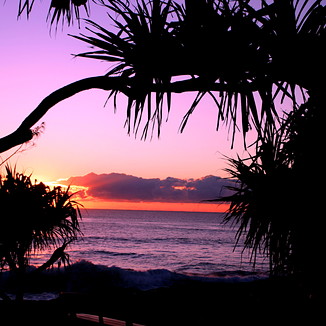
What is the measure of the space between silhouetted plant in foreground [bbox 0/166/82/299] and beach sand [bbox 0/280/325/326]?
0.71 metres

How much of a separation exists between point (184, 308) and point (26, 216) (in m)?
8.06

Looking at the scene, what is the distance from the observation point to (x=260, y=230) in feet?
13.1

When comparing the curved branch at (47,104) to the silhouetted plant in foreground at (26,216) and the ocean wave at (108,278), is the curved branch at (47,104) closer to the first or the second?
the silhouetted plant in foreground at (26,216)

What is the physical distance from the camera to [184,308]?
12.9 m

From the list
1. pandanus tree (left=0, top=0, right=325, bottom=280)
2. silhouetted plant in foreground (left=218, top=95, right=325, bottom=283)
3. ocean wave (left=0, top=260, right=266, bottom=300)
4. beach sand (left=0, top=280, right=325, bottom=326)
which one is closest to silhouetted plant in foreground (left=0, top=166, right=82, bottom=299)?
beach sand (left=0, top=280, right=325, bottom=326)

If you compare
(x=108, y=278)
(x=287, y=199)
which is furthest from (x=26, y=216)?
(x=108, y=278)

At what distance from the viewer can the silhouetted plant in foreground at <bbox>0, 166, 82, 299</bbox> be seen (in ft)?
20.8

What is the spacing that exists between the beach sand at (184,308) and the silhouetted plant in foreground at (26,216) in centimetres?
71

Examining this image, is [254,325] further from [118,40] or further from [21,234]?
[118,40]

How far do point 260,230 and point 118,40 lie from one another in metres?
2.73

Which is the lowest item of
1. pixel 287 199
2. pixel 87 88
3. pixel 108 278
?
pixel 108 278

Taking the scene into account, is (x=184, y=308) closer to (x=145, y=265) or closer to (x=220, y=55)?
(x=220, y=55)

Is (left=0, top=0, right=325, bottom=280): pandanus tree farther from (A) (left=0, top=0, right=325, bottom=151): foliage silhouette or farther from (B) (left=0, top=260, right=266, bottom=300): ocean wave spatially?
(B) (left=0, top=260, right=266, bottom=300): ocean wave

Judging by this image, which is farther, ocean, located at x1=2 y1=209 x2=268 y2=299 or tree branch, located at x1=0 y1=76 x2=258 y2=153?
ocean, located at x1=2 y1=209 x2=268 y2=299
